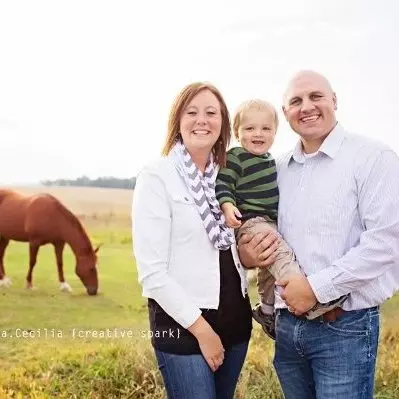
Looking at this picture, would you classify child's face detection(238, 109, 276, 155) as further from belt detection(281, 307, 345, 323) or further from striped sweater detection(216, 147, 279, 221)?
belt detection(281, 307, 345, 323)

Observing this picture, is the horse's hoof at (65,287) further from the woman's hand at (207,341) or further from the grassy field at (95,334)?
the woman's hand at (207,341)

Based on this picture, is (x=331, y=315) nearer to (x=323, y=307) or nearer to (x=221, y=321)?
(x=323, y=307)

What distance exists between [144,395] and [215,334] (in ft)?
6.41

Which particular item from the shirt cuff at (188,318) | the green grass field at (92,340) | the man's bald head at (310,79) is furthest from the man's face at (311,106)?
the green grass field at (92,340)

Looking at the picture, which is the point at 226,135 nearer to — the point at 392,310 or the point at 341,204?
the point at 341,204

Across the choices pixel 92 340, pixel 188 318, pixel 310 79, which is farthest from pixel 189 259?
pixel 92 340

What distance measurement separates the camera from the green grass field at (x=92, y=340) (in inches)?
145

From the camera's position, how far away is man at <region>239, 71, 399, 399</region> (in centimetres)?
184

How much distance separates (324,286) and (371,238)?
0.20 metres

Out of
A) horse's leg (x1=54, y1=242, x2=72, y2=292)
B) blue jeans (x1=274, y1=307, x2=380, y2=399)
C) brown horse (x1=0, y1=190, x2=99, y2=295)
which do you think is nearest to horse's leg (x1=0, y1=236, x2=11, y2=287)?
brown horse (x1=0, y1=190, x2=99, y2=295)

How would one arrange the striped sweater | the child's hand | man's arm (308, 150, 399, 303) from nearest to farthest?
man's arm (308, 150, 399, 303)
the child's hand
the striped sweater

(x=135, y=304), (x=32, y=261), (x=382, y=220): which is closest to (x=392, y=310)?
(x=135, y=304)

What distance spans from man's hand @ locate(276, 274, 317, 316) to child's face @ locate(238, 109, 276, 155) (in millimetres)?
490

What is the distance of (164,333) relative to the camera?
1.93 metres
